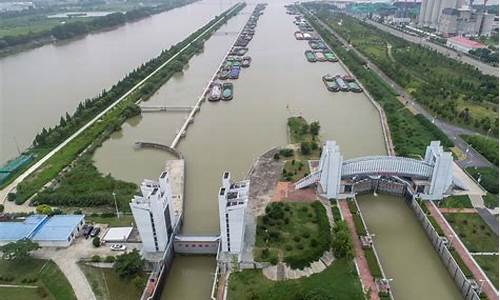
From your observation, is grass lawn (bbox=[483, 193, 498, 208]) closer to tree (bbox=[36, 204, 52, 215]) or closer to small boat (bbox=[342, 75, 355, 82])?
tree (bbox=[36, 204, 52, 215])

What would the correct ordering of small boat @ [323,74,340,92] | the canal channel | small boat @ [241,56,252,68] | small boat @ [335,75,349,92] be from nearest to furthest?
the canal channel, small boat @ [335,75,349,92], small boat @ [323,74,340,92], small boat @ [241,56,252,68]

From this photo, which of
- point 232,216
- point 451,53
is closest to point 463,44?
point 451,53

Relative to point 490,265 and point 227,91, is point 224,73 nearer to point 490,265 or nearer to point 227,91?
point 227,91

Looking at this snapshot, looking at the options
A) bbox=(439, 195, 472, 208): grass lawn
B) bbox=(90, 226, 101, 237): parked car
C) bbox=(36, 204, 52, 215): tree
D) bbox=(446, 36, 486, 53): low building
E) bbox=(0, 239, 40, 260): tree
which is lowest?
bbox=(90, 226, 101, 237): parked car

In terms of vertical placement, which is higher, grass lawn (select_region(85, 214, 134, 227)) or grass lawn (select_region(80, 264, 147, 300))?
grass lawn (select_region(85, 214, 134, 227))

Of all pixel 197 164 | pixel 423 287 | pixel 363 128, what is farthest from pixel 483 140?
pixel 197 164

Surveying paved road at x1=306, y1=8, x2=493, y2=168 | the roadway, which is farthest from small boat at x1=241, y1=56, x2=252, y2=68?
paved road at x1=306, y1=8, x2=493, y2=168

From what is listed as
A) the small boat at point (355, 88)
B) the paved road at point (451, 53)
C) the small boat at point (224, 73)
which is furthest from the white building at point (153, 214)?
the paved road at point (451, 53)

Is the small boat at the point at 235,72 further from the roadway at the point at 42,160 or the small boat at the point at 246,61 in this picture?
the roadway at the point at 42,160
